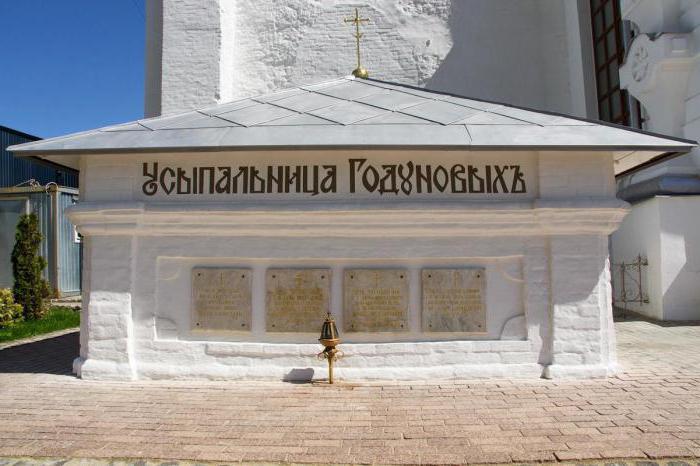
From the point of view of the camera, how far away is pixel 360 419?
14.6 feet

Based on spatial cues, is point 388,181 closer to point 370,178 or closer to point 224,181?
point 370,178

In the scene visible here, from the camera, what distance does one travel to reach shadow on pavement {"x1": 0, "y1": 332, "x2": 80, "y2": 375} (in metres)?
6.35

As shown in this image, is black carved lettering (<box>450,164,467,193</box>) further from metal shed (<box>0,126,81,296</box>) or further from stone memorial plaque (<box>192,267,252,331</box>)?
metal shed (<box>0,126,81,296</box>)

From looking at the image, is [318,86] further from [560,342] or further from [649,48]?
[649,48]

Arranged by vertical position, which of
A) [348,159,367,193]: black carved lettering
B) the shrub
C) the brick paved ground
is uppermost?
[348,159,367,193]: black carved lettering

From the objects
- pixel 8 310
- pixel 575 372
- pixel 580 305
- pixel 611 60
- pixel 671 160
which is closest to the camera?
pixel 575 372

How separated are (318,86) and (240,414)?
4463mm

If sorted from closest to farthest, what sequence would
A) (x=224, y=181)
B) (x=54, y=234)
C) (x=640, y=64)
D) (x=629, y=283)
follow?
(x=224, y=181) → (x=640, y=64) → (x=629, y=283) → (x=54, y=234)

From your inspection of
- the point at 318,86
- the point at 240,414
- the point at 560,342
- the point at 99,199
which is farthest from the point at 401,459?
the point at 318,86

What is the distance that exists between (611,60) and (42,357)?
12131mm

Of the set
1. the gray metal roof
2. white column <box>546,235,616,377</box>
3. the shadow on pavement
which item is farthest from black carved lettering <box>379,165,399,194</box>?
the shadow on pavement

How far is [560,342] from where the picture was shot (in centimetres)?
564

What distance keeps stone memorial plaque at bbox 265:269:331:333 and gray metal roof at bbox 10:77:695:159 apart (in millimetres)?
1341

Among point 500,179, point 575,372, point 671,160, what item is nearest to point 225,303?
point 500,179
